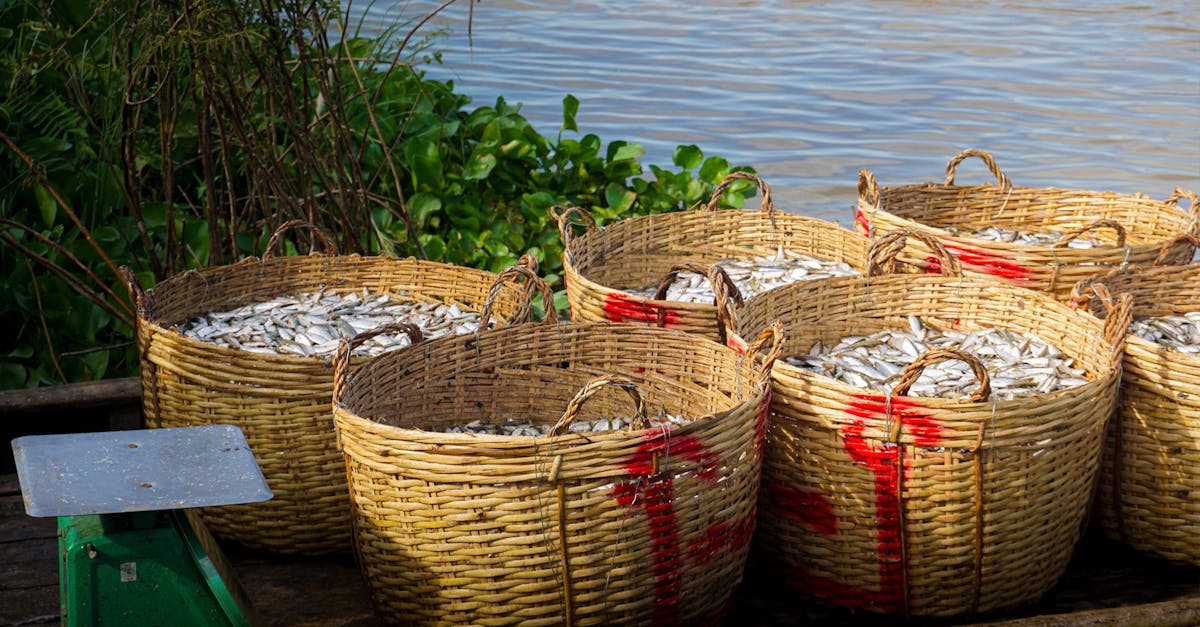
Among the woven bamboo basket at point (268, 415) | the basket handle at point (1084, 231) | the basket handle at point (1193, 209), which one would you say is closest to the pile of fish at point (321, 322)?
the woven bamboo basket at point (268, 415)

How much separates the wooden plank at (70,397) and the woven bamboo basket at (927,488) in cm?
154

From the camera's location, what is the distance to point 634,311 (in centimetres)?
284

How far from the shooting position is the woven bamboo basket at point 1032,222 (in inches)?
116

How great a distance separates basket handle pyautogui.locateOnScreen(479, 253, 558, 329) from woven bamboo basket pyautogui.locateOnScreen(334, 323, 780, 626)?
0.34m

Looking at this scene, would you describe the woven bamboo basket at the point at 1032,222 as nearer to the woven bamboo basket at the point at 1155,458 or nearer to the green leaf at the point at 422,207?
the woven bamboo basket at the point at 1155,458

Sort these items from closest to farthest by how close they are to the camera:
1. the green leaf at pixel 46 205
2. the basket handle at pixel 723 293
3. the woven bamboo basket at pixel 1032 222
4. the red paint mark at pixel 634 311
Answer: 1. the basket handle at pixel 723 293
2. the red paint mark at pixel 634 311
3. the woven bamboo basket at pixel 1032 222
4. the green leaf at pixel 46 205

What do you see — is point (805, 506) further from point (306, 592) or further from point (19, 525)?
point (19, 525)

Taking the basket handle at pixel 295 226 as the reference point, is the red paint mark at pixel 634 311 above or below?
below

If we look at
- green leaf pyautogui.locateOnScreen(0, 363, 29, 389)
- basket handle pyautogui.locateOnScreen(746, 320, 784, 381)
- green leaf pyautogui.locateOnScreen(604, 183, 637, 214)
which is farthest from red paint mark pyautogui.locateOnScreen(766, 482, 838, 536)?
green leaf pyautogui.locateOnScreen(604, 183, 637, 214)

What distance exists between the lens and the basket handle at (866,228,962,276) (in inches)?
114

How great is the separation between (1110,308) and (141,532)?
1.83 m

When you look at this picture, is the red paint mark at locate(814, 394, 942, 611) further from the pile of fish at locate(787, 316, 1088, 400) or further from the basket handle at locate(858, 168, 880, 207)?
the basket handle at locate(858, 168, 880, 207)

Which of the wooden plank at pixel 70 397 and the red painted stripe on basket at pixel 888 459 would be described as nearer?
the red painted stripe on basket at pixel 888 459

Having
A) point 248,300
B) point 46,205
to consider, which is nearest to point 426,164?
point 46,205
